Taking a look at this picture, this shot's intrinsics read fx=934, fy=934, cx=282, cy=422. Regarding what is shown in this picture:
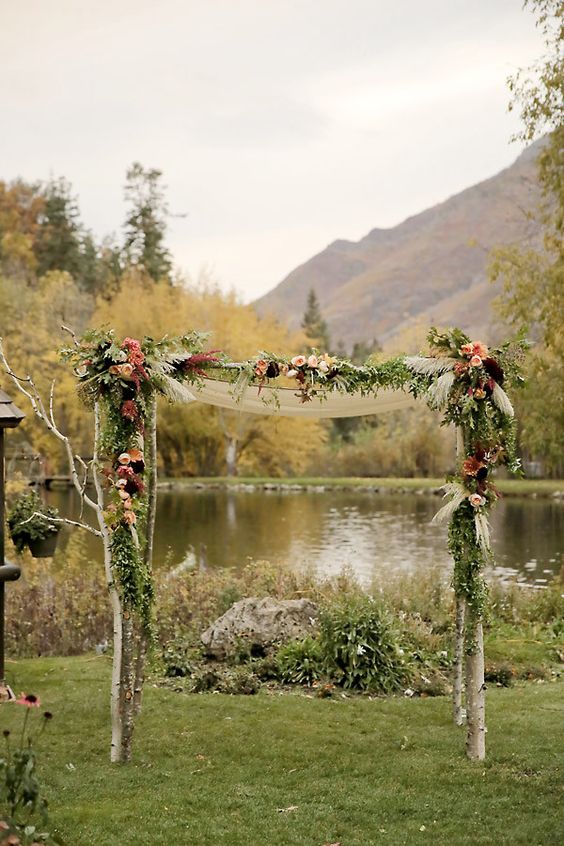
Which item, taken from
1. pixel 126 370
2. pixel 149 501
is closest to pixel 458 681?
pixel 149 501

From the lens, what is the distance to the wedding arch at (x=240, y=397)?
661cm

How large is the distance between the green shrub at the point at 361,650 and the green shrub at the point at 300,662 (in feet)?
0.33

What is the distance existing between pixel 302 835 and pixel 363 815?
0.47 m

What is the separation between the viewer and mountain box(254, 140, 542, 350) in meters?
141

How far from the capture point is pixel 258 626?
389 inches

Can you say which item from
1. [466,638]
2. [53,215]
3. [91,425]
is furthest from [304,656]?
[53,215]

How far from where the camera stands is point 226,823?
5.57 meters

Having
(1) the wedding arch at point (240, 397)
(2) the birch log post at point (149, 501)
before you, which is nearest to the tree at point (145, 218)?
(2) the birch log post at point (149, 501)

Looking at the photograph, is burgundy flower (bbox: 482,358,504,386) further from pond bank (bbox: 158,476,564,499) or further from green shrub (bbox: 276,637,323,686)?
pond bank (bbox: 158,476,564,499)

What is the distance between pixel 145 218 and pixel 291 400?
43.7m

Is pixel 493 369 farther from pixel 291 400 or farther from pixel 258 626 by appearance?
pixel 258 626

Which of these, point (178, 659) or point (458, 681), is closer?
point (458, 681)

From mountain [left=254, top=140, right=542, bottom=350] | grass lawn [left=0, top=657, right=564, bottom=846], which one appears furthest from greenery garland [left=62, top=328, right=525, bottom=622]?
mountain [left=254, top=140, right=542, bottom=350]

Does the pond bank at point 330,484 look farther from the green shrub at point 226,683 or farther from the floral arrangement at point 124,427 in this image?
the floral arrangement at point 124,427
